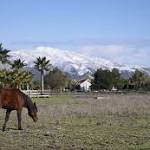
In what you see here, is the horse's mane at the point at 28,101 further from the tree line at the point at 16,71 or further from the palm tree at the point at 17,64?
the palm tree at the point at 17,64

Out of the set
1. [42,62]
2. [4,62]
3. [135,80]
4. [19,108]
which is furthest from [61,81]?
[19,108]

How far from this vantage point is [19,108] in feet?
76.7

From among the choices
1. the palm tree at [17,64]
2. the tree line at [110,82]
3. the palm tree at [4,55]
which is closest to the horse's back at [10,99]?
the palm tree at [4,55]

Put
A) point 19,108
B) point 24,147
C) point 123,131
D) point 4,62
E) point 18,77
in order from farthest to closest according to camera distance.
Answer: point 18,77 → point 4,62 → point 19,108 → point 123,131 → point 24,147

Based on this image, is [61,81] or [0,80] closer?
[0,80]

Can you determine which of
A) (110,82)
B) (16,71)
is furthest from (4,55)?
(110,82)

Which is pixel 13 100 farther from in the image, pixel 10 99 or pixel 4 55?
pixel 4 55

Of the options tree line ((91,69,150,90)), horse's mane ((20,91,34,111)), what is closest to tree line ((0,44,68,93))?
tree line ((91,69,150,90))

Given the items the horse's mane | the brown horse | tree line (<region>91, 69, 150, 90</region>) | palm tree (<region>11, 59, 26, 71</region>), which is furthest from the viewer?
tree line (<region>91, 69, 150, 90</region>)

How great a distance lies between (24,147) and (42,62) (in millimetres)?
122064

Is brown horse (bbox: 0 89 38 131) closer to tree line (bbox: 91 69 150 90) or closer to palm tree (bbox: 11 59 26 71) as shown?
palm tree (bbox: 11 59 26 71)

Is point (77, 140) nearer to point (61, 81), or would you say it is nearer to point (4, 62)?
point (4, 62)

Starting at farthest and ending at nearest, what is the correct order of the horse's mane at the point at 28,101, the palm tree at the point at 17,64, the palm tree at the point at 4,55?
1. the palm tree at the point at 17,64
2. the palm tree at the point at 4,55
3. the horse's mane at the point at 28,101

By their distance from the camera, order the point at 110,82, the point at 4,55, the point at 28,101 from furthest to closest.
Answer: the point at 110,82
the point at 4,55
the point at 28,101
